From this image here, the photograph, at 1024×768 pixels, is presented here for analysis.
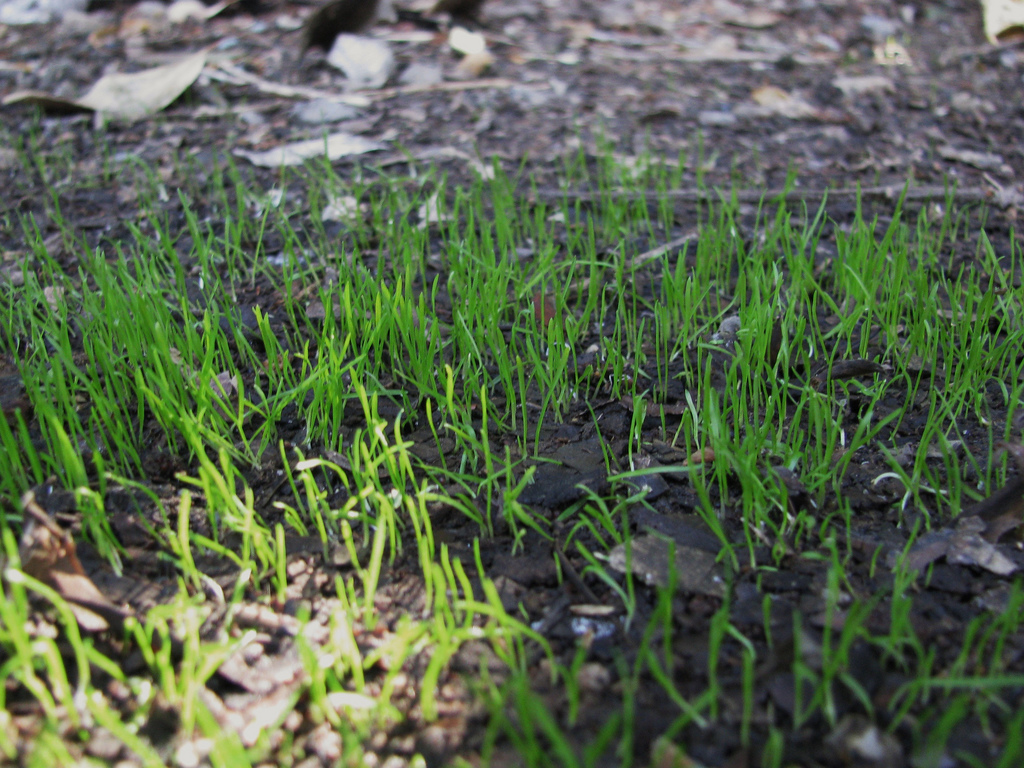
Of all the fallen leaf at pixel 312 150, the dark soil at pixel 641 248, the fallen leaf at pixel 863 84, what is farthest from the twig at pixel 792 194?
the fallen leaf at pixel 863 84

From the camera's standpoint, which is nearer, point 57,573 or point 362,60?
point 57,573

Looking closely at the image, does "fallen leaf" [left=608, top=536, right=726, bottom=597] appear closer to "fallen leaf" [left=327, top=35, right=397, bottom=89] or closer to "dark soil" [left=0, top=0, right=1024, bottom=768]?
"dark soil" [left=0, top=0, right=1024, bottom=768]

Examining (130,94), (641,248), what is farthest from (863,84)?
(130,94)

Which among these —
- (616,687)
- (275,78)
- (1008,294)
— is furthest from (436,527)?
(275,78)

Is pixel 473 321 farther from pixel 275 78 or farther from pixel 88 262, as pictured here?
pixel 275 78

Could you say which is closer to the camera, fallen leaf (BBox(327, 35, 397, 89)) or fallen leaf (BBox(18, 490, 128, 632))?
fallen leaf (BBox(18, 490, 128, 632))

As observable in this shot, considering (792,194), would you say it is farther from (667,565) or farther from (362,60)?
(362,60)

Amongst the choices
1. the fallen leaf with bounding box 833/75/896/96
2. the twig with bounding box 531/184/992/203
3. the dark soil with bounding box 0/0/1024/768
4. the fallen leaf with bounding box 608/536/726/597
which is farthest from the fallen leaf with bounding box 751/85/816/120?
the fallen leaf with bounding box 608/536/726/597

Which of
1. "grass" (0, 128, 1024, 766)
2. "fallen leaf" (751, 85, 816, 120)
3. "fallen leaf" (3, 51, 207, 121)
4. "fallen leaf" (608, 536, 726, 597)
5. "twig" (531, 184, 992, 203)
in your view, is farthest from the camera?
"fallen leaf" (751, 85, 816, 120)
